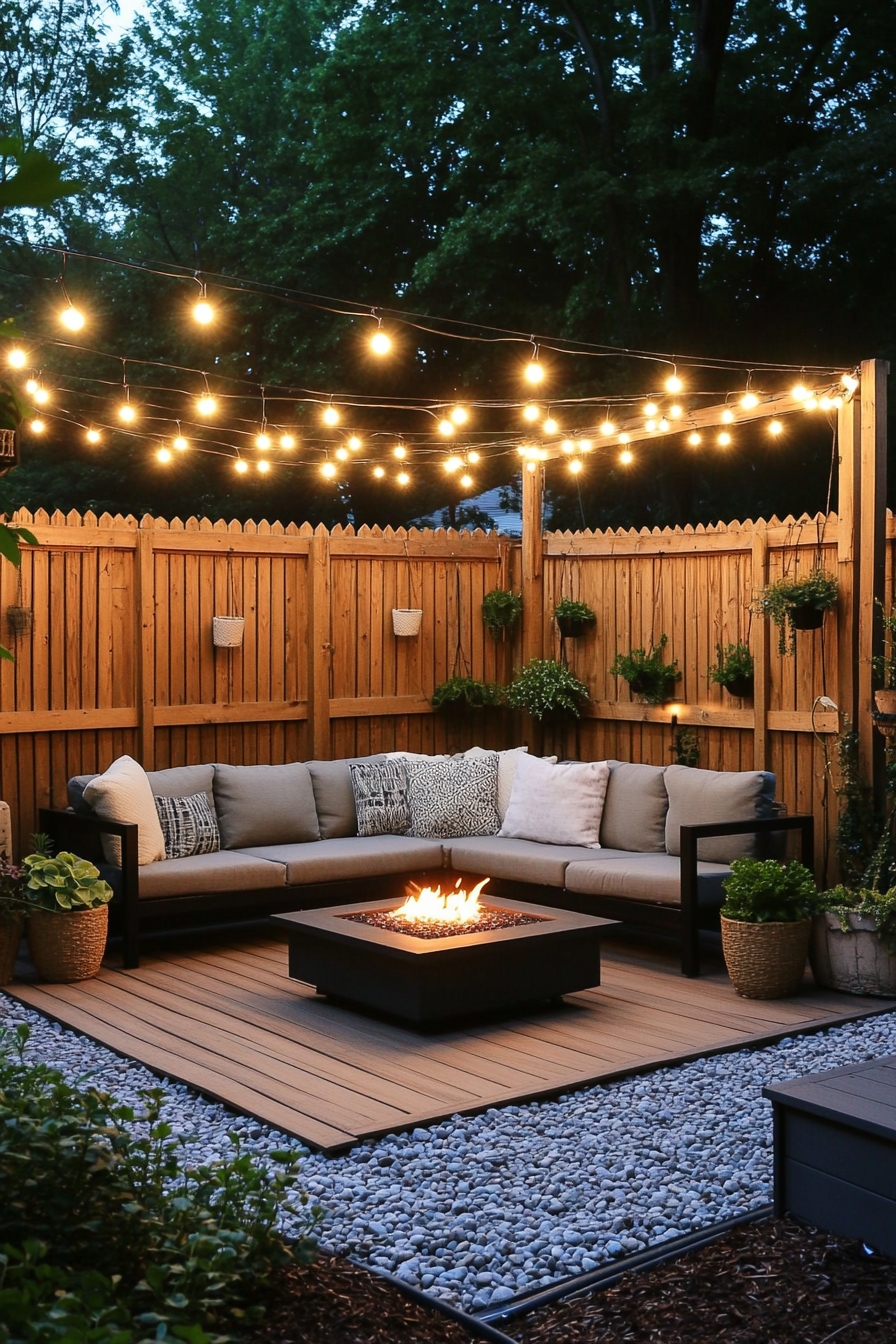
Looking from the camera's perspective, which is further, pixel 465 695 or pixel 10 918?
pixel 465 695

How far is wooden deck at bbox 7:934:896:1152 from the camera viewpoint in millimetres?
4512

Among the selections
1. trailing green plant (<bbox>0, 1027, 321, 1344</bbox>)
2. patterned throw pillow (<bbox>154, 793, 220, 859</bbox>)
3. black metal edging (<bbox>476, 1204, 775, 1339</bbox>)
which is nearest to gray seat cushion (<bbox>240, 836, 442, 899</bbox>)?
patterned throw pillow (<bbox>154, 793, 220, 859</bbox>)

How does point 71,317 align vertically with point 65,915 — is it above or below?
above

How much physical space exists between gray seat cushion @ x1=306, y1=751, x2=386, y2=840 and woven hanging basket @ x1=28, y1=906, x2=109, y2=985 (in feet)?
5.96

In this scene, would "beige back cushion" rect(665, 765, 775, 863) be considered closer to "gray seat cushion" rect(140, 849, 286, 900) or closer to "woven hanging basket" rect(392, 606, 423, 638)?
"gray seat cushion" rect(140, 849, 286, 900)

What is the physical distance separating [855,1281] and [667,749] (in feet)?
17.2

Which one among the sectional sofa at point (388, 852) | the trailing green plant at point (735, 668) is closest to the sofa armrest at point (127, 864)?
the sectional sofa at point (388, 852)

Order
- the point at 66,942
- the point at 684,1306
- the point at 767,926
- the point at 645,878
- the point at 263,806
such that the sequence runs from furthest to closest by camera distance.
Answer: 1. the point at 263,806
2. the point at 645,878
3. the point at 66,942
4. the point at 767,926
5. the point at 684,1306

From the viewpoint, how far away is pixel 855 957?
231 inches

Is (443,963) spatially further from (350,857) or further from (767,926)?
(350,857)

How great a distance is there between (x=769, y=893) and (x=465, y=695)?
11.1 feet

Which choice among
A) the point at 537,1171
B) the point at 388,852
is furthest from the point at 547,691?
the point at 537,1171

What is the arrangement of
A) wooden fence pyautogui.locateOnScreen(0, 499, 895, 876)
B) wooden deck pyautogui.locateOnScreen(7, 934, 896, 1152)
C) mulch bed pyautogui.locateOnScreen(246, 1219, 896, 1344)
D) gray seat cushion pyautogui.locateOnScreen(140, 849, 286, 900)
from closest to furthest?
mulch bed pyautogui.locateOnScreen(246, 1219, 896, 1344) < wooden deck pyautogui.locateOnScreen(7, 934, 896, 1152) < gray seat cushion pyautogui.locateOnScreen(140, 849, 286, 900) < wooden fence pyautogui.locateOnScreen(0, 499, 895, 876)

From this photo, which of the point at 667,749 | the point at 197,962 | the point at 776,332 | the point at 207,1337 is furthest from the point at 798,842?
the point at 776,332
